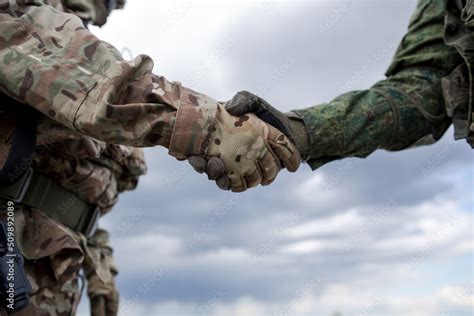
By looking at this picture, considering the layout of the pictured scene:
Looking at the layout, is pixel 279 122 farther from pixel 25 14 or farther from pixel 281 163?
pixel 25 14

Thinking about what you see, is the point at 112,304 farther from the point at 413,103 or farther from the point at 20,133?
the point at 413,103

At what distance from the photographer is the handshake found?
6.70ft

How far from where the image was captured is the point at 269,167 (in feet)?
6.92

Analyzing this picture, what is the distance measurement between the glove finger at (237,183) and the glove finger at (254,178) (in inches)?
0.6

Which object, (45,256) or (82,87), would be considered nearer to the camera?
(82,87)

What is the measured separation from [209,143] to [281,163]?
0.93ft

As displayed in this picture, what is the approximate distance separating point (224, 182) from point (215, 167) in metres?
0.07

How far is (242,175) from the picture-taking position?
2.08 m

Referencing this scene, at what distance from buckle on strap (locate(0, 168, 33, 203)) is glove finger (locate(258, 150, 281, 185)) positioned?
107 cm

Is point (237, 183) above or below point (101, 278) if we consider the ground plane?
above

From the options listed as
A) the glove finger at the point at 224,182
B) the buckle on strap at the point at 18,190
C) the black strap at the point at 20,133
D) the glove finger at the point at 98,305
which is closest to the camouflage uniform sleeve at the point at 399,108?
the glove finger at the point at 224,182

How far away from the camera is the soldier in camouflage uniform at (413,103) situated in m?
2.75

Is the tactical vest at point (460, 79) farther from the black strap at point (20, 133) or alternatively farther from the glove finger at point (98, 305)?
the glove finger at point (98, 305)

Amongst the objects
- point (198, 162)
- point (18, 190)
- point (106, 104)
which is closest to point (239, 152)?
point (198, 162)
